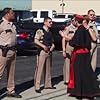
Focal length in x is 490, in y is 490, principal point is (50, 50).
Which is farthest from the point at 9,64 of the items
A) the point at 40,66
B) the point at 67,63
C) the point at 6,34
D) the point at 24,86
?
the point at 67,63

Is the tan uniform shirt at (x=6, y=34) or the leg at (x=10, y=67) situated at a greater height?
the tan uniform shirt at (x=6, y=34)

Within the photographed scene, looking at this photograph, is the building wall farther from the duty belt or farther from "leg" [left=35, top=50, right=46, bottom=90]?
the duty belt

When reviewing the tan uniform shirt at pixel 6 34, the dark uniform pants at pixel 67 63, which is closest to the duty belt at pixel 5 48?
the tan uniform shirt at pixel 6 34

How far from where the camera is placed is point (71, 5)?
249 feet

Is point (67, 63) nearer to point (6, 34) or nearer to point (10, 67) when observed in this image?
point (10, 67)

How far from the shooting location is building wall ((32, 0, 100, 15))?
74.8 meters

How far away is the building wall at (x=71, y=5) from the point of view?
74.8 meters

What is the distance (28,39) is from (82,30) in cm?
1070

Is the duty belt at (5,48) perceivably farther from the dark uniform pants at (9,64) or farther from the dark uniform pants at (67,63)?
the dark uniform pants at (67,63)

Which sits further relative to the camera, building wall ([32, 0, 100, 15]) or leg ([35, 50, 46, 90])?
building wall ([32, 0, 100, 15])

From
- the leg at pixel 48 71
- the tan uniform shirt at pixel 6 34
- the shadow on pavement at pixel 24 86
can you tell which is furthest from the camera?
the leg at pixel 48 71

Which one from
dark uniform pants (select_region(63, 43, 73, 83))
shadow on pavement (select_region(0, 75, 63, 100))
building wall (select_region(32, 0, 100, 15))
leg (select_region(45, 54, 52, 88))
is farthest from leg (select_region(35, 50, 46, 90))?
building wall (select_region(32, 0, 100, 15))

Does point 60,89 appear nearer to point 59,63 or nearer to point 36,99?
point 36,99

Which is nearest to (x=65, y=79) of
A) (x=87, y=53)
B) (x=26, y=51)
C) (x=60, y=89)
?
(x=60, y=89)
